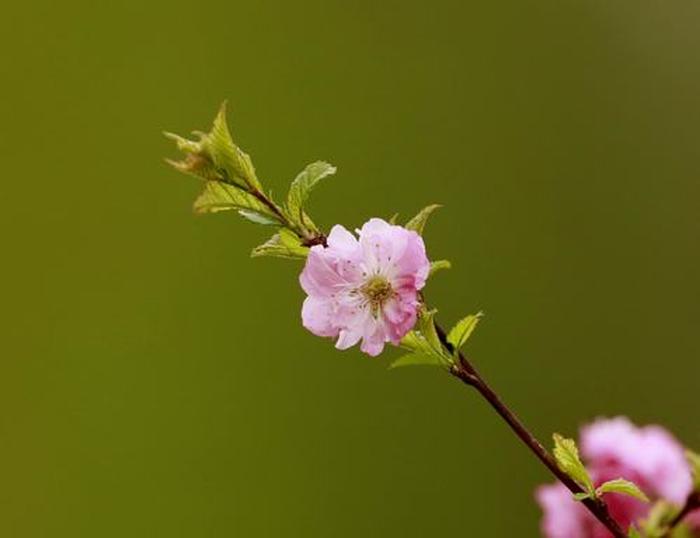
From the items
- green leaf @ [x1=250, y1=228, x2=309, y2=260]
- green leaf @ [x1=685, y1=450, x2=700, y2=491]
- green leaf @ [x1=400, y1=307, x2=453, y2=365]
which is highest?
green leaf @ [x1=250, y1=228, x2=309, y2=260]

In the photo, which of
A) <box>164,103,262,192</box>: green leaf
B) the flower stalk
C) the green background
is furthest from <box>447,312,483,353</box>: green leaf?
the green background

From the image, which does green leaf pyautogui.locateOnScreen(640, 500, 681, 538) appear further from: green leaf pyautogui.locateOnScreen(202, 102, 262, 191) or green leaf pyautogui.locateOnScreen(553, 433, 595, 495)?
green leaf pyautogui.locateOnScreen(202, 102, 262, 191)

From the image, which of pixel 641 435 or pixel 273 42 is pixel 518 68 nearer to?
pixel 273 42

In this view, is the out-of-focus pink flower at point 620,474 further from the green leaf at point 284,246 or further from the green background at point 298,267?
the green background at point 298,267

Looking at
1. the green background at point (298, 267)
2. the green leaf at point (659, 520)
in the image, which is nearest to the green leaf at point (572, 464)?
the green leaf at point (659, 520)

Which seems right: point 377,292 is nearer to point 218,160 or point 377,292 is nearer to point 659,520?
point 218,160

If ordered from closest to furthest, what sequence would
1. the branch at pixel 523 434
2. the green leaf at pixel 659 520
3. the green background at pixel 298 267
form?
the branch at pixel 523 434, the green leaf at pixel 659 520, the green background at pixel 298 267

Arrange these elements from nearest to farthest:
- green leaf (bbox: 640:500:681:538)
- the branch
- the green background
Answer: the branch, green leaf (bbox: 640:500:681:538), the green background
